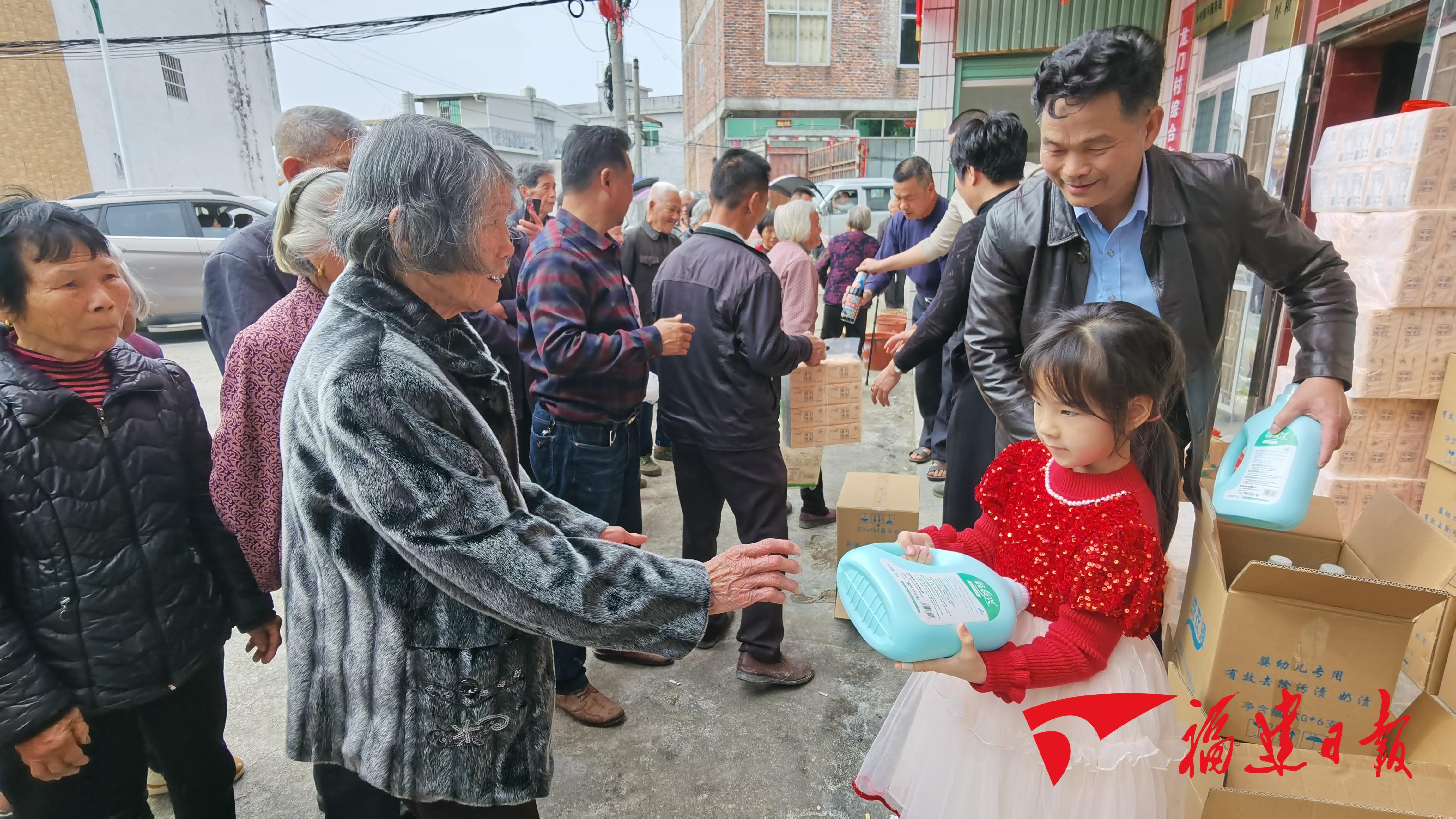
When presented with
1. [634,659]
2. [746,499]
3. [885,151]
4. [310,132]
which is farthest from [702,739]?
[885,151]

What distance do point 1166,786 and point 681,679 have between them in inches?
64.9

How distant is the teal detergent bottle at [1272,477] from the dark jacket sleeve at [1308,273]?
0.44 feet

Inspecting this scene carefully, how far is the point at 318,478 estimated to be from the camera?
3.52ft

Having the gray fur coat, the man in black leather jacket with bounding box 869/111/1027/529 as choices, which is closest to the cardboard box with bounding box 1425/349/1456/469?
the man in black leather jacket with bounding box 869/111/1027/529

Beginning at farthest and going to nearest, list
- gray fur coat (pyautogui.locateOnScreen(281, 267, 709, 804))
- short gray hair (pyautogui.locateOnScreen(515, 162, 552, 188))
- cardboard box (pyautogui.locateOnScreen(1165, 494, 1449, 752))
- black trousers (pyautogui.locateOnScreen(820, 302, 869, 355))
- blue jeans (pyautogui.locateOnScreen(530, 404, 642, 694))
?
black trousers (pyautogui.locateOnScreen(820, 302, 869, 355)) < short gray hair (pyautogui.locateOnScreen(515, 162, 552, 188)) < blue jeans (pyautogui.locateOnScreen(530, 404, 642, 694)) < cardboard box (pyautogui.locateOnScreen(1165, 494, 1449, 752)) < gray fur coat (pyautogui.locateOnScreen(281, 267, 709, 804))

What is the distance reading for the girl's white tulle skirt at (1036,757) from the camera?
4.05 feet

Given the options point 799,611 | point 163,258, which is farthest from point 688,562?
point 163,258

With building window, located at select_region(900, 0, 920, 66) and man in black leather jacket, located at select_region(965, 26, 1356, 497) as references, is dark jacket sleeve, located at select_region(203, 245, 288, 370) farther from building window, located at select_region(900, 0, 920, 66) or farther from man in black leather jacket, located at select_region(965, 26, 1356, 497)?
building window, located at select_region(900, 0, 920, 66)

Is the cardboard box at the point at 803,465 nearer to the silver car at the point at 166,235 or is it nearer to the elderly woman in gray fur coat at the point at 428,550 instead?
the elderly woman in gray fur coat at the point at 428,550

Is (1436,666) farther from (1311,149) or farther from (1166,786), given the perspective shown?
(1311,149)

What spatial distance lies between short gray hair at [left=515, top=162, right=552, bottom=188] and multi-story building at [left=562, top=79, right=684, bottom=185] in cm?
2346

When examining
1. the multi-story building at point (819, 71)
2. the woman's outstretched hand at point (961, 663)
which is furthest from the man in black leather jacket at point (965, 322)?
the multi-story building at point (819, 71)

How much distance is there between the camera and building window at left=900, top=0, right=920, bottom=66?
1748cm

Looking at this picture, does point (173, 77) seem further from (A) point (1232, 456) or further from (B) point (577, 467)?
(A) point (1232, 456)
